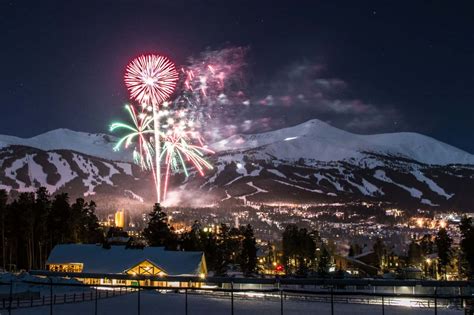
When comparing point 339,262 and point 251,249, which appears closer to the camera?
point 251,249

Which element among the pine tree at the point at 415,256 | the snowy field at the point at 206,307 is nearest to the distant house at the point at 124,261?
the snowy field at the point at 206,307

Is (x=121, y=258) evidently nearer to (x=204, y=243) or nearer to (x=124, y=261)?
(x=124, y=261)

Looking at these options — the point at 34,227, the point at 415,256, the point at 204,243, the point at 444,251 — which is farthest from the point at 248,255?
the point at 415,256

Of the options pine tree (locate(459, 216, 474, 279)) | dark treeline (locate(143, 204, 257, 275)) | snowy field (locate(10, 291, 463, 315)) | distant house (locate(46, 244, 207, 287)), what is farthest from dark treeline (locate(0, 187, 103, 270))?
pine tree (locate(459, 216, 474, 279))

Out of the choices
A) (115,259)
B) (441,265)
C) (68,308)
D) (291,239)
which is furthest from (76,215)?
(441,265)

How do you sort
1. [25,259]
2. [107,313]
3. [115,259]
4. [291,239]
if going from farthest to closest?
[291,239] → [25,259] → [115,259] → [107,313]

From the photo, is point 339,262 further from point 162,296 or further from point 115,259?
point 162,296

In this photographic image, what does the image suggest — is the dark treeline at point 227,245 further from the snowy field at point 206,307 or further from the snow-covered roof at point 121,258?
the snowy field at point 206,307
